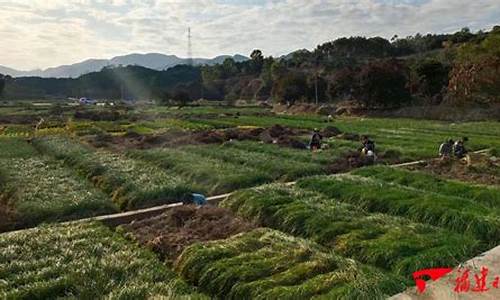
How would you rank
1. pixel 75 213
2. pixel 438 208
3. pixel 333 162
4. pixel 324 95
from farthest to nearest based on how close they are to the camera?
pixel 324 95, pixel 333 162, pixel 75 213, pixel 438 208

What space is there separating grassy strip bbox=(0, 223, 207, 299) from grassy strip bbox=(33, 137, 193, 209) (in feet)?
13.5

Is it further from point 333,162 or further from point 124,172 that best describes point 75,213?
point 333,162

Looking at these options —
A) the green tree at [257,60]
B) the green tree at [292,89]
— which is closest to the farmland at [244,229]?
the green tree at [292,89]

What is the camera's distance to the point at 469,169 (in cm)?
1677

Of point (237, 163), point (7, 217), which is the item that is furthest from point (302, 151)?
point (7, 217)

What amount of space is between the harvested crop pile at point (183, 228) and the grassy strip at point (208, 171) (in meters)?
3.53

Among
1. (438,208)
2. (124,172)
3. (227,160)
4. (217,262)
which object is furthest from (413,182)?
(124,172)

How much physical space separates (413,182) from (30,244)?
415 inches

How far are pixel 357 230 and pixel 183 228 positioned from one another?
4020 millimetres

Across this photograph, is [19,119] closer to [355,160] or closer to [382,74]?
[382,74]

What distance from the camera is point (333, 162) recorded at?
19312 mm

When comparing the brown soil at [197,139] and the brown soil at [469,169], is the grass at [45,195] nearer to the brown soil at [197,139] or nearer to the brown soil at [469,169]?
the brown soil at [197,139]

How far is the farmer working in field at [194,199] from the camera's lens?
13.4 m

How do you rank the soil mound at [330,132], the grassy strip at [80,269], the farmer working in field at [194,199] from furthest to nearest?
the soil mound at [330,132] < the farmer working in field at [194,199] < the grassy strip at [80,269]
